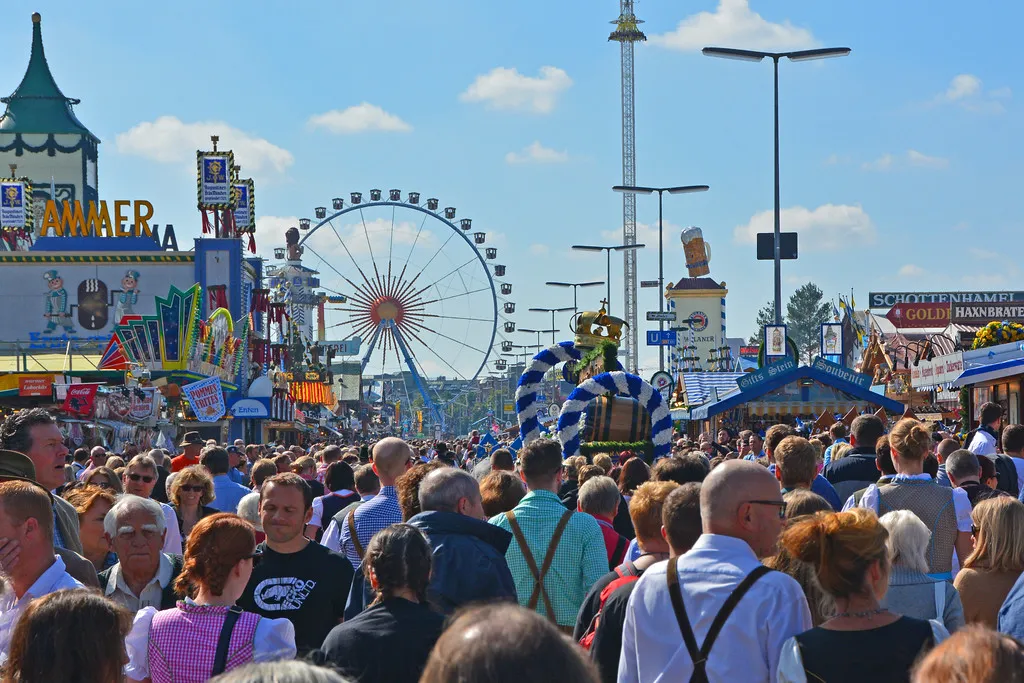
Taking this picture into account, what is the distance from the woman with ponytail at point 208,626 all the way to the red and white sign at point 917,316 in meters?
75.2

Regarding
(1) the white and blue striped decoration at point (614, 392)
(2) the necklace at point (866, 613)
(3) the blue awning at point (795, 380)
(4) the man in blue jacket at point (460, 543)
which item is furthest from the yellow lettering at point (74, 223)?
(2) the necklace at point (866, 613)

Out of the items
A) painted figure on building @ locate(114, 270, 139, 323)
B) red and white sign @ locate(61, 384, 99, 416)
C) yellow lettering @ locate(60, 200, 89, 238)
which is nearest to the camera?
red and white sign @ locate(61, 384, 99, 416)

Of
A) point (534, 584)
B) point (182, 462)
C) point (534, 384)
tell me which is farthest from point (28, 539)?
point (534, 384)

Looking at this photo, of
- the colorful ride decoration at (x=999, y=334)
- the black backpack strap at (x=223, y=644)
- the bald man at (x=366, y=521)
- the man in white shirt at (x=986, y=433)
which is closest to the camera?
the black backpack strap at (x=223, y=644)

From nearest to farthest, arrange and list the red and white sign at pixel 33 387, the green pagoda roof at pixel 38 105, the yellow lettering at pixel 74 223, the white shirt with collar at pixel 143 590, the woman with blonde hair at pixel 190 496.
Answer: the white shirt with collar at pixel 143 590 → the woman with blonde hair at pixel 190 496 → the red and white sign at pixel 33 387 → the yellow lettering at pixel 74 223 → the green pagoda roof at pixel 38 105

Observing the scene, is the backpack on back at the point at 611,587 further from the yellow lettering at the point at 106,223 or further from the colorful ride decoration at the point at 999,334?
the yellow lettering at the point at 106,223

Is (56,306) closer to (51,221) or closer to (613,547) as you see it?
(51,221)

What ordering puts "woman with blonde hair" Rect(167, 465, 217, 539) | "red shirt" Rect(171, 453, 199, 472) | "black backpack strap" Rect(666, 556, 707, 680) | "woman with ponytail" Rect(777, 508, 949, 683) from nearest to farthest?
"woman with ponytail" Rect(777, 508, 949, 683) < "black backpack strap" Rect(666, 556, 707, 680) < "woman with blonde hair" Rect(167, 465, 217, 539) < "red shirt" Rect(171, 453, 199, 472)

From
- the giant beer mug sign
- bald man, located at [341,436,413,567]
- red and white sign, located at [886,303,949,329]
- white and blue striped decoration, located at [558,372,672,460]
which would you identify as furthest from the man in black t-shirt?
the giant beer mug sign

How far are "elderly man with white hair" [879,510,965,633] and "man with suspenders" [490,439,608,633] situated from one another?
6.57 feet

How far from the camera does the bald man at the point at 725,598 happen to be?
4586mm

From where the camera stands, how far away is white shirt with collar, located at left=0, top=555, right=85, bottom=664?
5.11 m

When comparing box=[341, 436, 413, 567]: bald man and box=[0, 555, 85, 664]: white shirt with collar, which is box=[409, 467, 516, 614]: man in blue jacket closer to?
box=[341, 436, 413, 567]: bald man

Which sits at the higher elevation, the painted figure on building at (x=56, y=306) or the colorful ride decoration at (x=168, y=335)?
the painted figure on building at (x=56, y=306)
